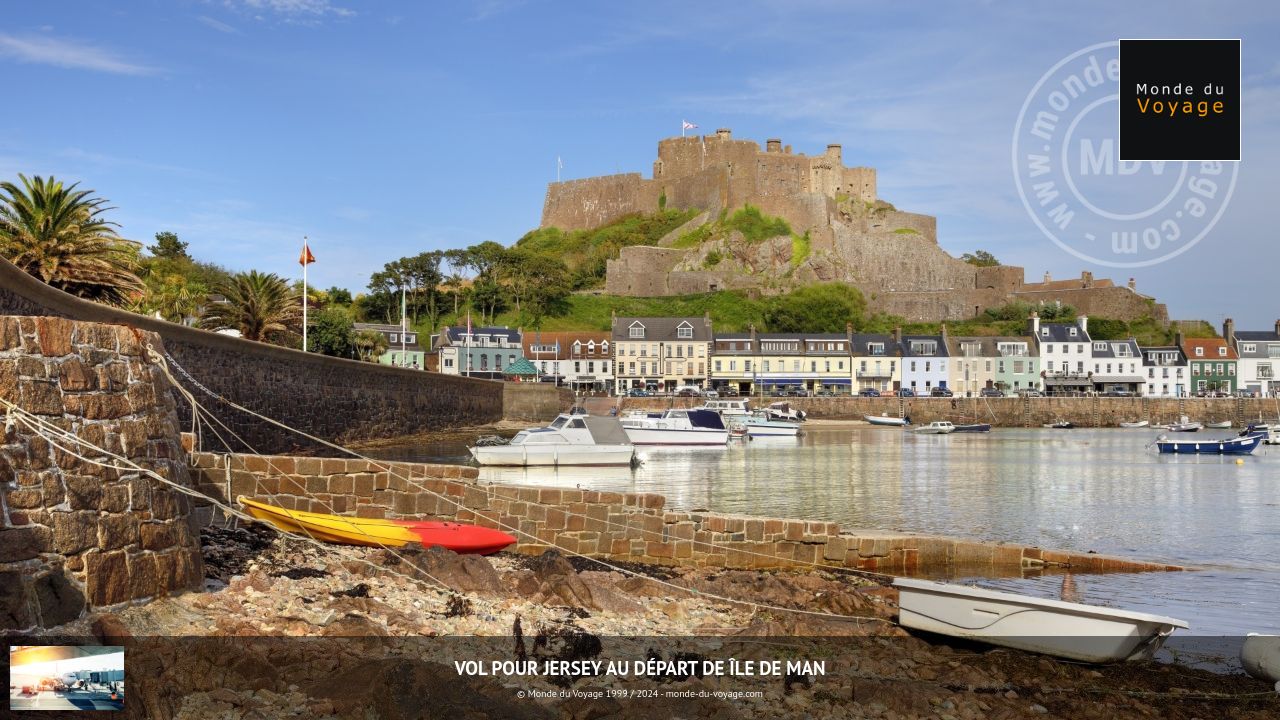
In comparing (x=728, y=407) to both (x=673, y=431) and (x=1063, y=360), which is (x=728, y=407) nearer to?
(x=673, y=431)

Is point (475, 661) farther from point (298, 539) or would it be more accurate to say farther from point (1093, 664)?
point (1093, 664)

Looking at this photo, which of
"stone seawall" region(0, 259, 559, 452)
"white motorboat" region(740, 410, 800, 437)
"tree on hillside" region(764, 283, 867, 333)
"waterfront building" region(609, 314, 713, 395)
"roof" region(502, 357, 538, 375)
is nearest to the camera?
"stone seawall" region(0, 259, 559, 452)

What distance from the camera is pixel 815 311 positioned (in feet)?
Answer: 335

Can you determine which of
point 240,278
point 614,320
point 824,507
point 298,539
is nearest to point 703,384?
point 614,320

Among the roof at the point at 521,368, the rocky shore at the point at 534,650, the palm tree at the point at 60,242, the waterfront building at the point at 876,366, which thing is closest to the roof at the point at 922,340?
→ the waterfront building at the point at 876,366

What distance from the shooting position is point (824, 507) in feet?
78.4

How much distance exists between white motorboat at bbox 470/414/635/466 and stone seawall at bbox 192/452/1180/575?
2035cm

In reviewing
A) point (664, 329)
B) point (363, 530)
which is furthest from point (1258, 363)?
point (363, 530)

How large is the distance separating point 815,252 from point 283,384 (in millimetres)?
86520

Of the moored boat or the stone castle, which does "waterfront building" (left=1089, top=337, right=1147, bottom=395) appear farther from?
the moored boat

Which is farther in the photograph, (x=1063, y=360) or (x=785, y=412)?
(x=1063, y=360)

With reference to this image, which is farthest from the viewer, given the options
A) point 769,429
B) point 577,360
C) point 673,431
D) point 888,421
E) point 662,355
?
point 577,360

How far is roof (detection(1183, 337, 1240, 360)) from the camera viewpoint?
9194 centimetres

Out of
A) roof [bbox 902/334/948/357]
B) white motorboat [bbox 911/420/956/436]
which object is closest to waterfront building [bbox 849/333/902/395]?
roof [bbox 902/334/948/357]
